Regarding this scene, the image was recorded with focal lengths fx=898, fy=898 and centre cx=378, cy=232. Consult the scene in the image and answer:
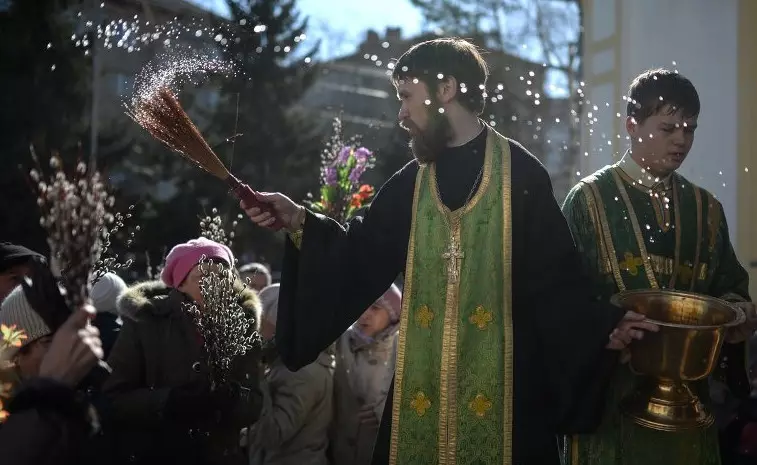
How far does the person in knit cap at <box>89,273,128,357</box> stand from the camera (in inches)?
177

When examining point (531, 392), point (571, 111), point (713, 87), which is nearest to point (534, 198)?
point (531, 392)

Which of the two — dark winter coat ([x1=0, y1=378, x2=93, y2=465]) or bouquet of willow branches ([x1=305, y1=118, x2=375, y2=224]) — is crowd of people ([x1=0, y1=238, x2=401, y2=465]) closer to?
dark winter coat ([x1=0, y1=378, x2=93, y2=465])

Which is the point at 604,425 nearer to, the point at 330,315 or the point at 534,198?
the point at 534,198

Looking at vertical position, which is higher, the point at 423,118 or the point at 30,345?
the point at 423,118

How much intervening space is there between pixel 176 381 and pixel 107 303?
126cm

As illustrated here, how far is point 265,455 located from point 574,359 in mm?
2184

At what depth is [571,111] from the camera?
1196cm

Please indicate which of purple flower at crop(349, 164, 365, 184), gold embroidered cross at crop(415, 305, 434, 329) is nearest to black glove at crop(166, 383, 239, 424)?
gold embroidered cross at crop(415, 305, 434, 329)

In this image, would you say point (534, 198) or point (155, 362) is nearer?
point (534, 198)

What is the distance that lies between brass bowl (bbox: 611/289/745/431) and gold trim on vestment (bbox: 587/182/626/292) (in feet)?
0.86

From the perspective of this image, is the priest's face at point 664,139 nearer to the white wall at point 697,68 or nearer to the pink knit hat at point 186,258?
the pink knit hat at point 186,258

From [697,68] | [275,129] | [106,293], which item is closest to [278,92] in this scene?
[275,129]

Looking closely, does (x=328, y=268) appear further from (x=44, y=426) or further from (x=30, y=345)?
(x=44, y=426)

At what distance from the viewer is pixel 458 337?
10.5ft
